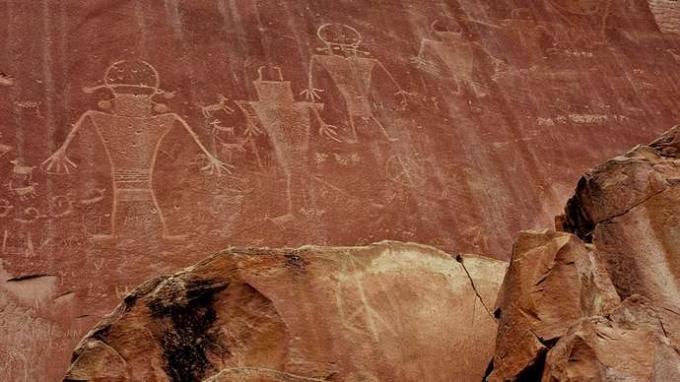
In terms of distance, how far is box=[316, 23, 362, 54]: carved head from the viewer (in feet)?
24.0

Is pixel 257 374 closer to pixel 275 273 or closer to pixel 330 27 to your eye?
pixel 275 273

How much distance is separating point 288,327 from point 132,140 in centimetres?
219

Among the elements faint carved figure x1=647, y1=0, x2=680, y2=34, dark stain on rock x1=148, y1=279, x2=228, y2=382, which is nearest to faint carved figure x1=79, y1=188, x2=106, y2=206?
dark stain on rock x1=148, y1=279, x2=228, y2=382

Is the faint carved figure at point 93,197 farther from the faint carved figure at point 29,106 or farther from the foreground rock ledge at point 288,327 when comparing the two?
the foreground rock ledge at point 288,327

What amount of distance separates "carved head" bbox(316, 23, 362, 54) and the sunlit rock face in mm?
17

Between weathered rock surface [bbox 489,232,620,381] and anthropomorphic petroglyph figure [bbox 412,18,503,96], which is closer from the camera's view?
weathered rock surface [bbox 489,232,620,381]

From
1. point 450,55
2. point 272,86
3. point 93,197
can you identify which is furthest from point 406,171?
point 93,197

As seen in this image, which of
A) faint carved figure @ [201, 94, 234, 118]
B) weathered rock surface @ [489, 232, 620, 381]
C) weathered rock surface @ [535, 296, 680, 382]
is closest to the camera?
weathered rock surface @ [535, 296, 680, 382]

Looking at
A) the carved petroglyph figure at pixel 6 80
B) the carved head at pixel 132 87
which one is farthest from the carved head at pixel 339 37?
the carved petroglyph figure at pixel 6 80

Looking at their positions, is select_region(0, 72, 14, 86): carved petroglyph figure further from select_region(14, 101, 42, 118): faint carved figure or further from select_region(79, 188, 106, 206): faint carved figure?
select_region(79, 188, 106, 206): faint carved figure

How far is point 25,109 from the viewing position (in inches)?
240

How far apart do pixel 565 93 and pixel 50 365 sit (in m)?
4.73

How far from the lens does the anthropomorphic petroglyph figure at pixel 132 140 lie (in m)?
5.86

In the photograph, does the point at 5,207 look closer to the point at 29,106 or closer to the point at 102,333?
the point at 29,106
